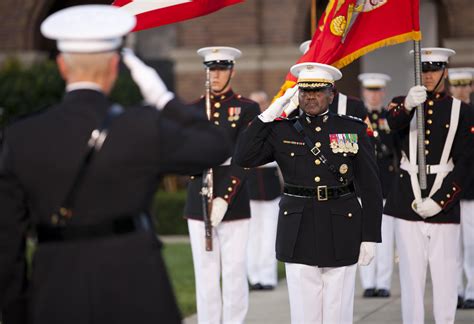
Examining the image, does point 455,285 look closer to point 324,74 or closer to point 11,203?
point 324,74

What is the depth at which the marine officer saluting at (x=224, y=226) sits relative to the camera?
27.1ft

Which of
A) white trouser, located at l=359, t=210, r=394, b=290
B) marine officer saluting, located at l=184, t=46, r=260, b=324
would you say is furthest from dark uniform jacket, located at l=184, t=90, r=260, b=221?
white trouser, located at l=359, t=210, r=394, b=290

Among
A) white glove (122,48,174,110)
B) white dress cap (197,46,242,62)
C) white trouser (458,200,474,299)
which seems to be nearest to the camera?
white glove (122,48,174,110)

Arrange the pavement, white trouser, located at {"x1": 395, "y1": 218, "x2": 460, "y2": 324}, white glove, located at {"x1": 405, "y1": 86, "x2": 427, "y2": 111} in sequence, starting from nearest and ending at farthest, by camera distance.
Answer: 1. white glove, located at {"x1": 405, "y1": 86, "x2": 427, "y2": 111}
2. white trouser, located at {"x1": 395, "y1": 218, "x2": 460, "y2": 324}
3. the pavement

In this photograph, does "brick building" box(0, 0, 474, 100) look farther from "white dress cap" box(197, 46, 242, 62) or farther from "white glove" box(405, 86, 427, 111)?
"white glove" box(405, 86, 427, 111)

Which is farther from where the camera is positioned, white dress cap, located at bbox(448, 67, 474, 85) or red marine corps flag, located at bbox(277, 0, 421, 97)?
white dress cap, located at bbox(448, 67, 474, 85)

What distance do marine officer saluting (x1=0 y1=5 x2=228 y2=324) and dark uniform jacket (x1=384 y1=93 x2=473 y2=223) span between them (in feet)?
12.1

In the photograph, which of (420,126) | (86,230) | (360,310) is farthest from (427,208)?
(86,230)

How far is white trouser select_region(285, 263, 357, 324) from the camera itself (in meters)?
6.74

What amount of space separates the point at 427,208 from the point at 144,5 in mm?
2522

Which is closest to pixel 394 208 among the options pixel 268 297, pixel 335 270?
pixel 335 270

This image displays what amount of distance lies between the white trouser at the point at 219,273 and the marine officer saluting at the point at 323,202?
1.50m


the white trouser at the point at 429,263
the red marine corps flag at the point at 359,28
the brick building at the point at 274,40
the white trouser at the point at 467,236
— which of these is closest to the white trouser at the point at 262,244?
the white trouser at the point at 467,236

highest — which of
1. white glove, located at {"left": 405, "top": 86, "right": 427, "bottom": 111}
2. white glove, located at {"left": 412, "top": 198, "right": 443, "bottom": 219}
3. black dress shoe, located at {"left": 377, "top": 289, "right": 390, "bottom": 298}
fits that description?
white glove, located at {"left": 405, "top": 86, "right": 427, "bottom": 111}
